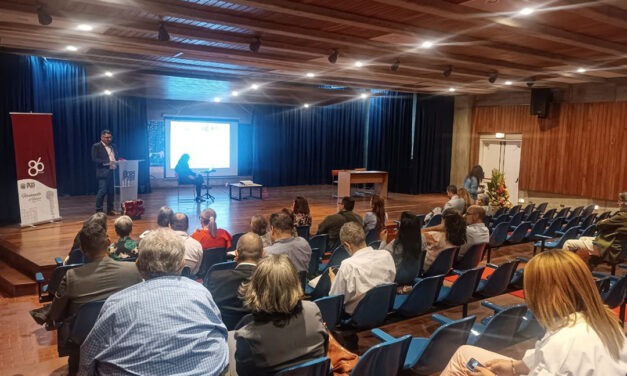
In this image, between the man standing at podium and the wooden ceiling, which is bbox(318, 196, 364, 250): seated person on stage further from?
the man standing at podium

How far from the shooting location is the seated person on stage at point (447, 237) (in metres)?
4.93

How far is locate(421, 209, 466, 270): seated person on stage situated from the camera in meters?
4.93

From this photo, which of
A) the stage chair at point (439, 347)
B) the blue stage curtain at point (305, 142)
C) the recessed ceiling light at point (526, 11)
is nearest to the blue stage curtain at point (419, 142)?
the blue stage curtain at point (305, 142)

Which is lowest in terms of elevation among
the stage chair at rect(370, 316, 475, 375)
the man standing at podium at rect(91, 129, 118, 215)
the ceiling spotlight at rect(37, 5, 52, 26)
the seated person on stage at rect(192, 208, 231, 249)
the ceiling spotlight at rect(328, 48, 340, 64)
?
the stage chair at rect(370, 316, 475, 375)

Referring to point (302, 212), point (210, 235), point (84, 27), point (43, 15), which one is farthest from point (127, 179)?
point (210, 235)

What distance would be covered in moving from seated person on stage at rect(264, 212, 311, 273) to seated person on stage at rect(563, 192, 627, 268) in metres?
3.40

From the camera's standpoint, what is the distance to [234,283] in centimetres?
279

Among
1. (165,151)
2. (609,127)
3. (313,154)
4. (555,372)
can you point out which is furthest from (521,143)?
(555,372)

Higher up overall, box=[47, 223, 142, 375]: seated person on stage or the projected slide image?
the projected slide image

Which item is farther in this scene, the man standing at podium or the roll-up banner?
the man standing at podium

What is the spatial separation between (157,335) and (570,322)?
1.57m

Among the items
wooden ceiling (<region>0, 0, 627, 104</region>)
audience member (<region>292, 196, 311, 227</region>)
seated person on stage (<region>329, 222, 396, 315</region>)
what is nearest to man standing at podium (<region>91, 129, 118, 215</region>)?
wooden ceiling (<region>0, 0, 627, 104</region>)

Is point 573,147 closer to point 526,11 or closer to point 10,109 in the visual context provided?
point 526,11

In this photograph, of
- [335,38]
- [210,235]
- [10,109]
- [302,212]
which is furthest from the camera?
[10,109]
